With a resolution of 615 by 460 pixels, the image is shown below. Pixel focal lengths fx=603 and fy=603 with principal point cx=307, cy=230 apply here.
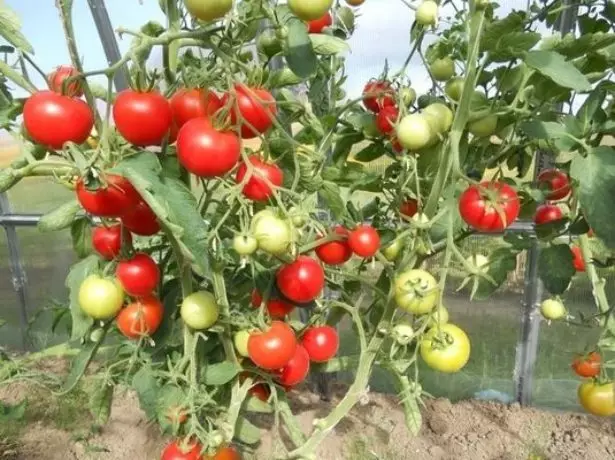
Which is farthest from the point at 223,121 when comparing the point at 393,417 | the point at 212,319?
the point at 393,417

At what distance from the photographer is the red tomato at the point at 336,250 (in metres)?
0.90

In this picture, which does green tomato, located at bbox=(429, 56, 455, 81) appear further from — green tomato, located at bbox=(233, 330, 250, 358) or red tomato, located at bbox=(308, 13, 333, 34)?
green tomato, located at bbox=(233, 330, 250, 358)

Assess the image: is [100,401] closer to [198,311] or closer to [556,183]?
[198,311]

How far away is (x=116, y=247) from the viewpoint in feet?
2.77

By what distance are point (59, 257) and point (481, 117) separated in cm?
251

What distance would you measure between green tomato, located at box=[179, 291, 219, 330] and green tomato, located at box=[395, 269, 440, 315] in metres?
0.26

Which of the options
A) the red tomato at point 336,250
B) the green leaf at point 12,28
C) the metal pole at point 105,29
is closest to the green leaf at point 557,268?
the red tomato at point 336,250

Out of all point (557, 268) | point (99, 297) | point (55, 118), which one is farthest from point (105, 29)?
point (557, 268)

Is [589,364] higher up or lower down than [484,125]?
lower down

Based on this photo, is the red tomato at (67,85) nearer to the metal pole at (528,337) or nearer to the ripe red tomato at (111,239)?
the ripe red tomato at (111,239)

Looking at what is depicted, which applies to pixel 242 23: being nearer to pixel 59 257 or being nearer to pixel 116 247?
pixel 116 247

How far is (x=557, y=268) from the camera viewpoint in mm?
923

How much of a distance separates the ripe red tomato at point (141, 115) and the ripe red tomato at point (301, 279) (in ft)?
0.98

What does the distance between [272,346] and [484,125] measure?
41 cm
